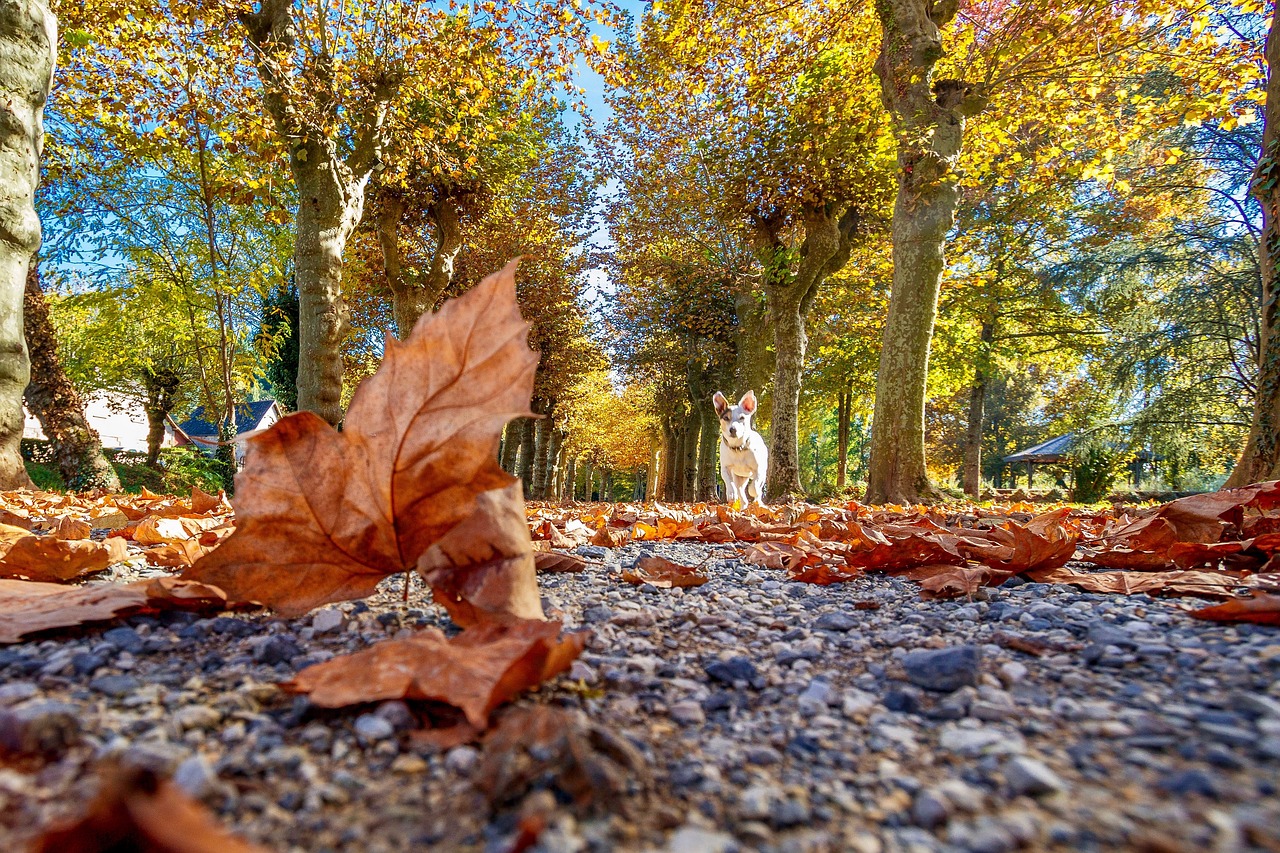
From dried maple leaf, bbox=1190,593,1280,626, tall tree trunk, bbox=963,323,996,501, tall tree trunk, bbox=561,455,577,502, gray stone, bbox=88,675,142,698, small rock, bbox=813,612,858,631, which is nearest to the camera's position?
gray stone, bbox=88,675,142,698

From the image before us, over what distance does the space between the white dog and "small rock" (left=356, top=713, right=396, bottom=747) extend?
7.88m

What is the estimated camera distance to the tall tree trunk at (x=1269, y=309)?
5.23m

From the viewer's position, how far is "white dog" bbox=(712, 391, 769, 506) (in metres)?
8.78

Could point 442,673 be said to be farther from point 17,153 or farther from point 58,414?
point 58,414

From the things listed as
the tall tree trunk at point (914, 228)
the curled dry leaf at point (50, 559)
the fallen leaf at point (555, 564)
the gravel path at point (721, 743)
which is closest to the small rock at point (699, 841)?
the gravel path at point (721, 743)

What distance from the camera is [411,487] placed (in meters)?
1.05

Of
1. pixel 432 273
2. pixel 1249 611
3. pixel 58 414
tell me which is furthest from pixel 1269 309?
pixel 58 414

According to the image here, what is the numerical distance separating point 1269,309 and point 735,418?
573cm

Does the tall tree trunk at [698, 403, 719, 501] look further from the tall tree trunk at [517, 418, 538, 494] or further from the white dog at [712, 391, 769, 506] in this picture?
the white dog at [712, 391, 769, 506]

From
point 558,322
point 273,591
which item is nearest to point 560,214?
point 558,322

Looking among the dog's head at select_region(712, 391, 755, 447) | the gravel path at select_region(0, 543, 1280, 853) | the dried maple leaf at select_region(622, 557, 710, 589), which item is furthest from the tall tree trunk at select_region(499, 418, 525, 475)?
the gravel path at select_region(0, 543, 1280, 853)

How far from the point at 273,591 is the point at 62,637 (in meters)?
0.32

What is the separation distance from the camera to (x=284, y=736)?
0.73m

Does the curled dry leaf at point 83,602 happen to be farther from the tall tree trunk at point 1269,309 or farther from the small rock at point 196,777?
the tall tree trunk at point 1269,309
